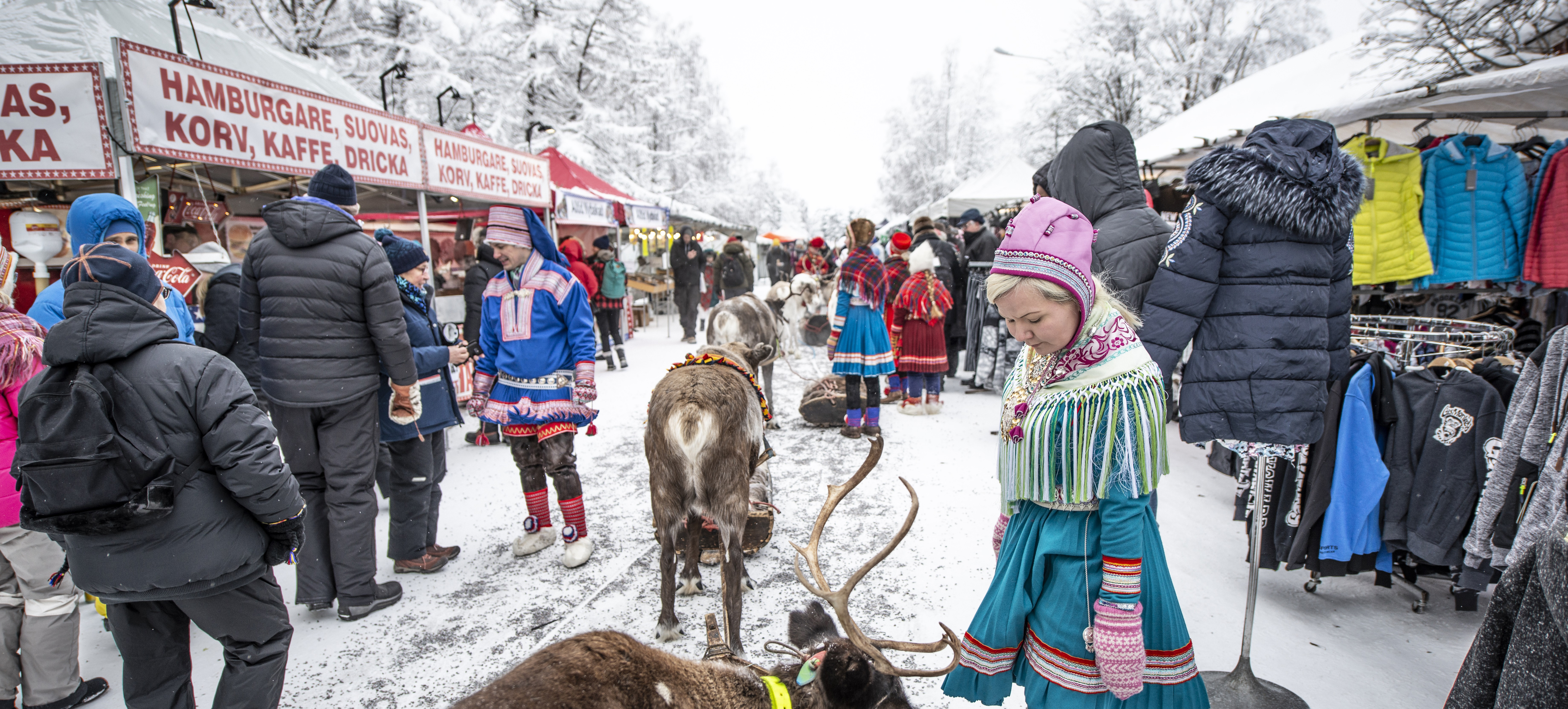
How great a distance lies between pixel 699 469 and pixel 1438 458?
325 centimetres

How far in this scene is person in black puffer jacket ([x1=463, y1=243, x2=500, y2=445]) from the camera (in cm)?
611

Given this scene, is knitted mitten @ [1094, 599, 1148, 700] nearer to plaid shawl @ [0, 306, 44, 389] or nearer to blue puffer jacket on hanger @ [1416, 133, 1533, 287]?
plaid shawl @ [0, 306, 44, 389]

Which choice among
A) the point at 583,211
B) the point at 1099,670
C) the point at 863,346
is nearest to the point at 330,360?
the point at 1099,670

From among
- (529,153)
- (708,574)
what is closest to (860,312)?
(708,574)

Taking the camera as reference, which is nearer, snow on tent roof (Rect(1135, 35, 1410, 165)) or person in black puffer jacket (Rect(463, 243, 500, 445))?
snow on tent roof (Rect(1135, 35, 1410, 165))

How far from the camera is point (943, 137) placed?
129 ft

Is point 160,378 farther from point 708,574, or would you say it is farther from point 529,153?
point 529,153

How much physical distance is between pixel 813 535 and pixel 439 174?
701 cm

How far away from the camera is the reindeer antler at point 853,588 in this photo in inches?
68.8

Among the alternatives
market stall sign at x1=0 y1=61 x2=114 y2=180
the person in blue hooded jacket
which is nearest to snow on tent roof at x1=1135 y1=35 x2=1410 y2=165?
the person in blue hooded jacket

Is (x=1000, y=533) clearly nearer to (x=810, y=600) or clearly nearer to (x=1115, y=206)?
(x=810, y=600)

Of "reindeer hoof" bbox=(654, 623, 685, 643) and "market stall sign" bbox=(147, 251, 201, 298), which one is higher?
"market stall sign" bbox=(147, 251, 201, 298)

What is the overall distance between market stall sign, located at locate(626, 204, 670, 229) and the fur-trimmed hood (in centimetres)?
1223

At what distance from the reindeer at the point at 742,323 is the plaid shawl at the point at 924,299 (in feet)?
4.53
